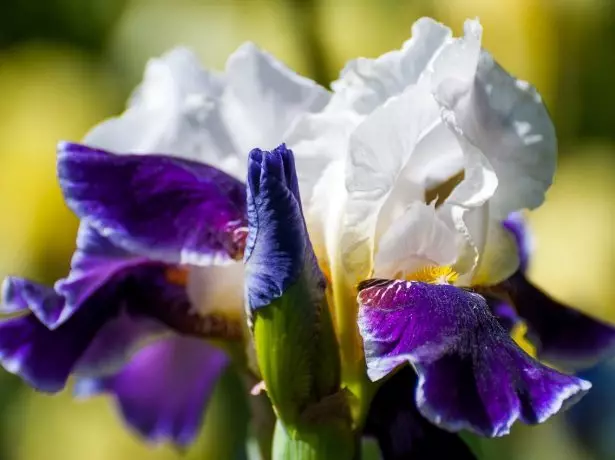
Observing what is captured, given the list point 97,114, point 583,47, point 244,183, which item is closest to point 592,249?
point 583,47

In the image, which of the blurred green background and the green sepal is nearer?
the green sepal

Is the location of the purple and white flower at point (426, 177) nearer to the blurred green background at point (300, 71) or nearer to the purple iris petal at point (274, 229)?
the purple iris petal at point (274, 229)

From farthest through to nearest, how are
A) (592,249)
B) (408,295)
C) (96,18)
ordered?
(96,18)
(592,249)
(408,295)

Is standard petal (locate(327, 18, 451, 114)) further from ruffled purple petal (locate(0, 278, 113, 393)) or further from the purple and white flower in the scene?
ruffled purple petal (locate(0, 278, 113, 393))

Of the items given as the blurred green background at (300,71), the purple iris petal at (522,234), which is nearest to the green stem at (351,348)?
the purple iris petal at (522,234)

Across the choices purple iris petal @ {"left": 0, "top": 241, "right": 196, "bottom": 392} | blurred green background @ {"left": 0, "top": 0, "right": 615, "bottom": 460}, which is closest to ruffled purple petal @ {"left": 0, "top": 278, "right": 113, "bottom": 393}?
purple iris petal @ {"left": 0, "top": 241, "right": 196, "bottom": 392}

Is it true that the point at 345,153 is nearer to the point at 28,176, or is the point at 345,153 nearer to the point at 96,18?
the point at 28,176
